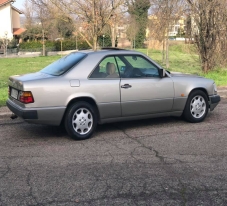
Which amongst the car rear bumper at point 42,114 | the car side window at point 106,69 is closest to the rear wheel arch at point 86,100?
the car rear bumper at point 42,114

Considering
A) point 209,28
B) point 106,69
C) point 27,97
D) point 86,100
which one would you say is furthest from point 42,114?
point 209,28

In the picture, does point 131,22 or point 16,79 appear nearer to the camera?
point 16,79

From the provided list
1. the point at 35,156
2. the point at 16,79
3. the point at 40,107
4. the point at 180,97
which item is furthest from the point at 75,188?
the point at 180,97

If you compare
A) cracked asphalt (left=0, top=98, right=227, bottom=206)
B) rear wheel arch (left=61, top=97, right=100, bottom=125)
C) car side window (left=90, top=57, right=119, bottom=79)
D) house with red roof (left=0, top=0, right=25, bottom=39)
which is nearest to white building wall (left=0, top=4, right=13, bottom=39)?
house with red roof (left=0, top=0, right=25, bottom=39)

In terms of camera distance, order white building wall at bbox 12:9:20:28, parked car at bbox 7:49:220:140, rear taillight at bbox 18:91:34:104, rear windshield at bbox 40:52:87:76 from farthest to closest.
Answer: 1. white building wall at bbox 12:9:20:28
2. rear windshield at bbox 40:52:87:76
3. parked car at bbox 7:49:220:140
4. rear taillight at bbox 18:91:34:104

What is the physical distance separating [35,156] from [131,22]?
40.7 metres

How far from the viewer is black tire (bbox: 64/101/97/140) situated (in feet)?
21.5

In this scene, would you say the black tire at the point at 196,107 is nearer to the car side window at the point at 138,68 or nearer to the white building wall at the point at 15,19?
the car side window at the point at 138,68

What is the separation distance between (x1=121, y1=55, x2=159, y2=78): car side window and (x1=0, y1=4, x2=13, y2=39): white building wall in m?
52.4

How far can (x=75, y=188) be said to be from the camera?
4.52 m

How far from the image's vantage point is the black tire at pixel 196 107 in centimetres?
773

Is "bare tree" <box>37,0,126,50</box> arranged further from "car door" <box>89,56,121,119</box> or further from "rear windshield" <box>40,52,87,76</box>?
"car door" <box>89,56,121,119</box>

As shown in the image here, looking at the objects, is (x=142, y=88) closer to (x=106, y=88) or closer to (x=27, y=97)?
(x=106, y=88)

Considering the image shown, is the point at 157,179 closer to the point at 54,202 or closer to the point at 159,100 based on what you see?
the point at 54,202
